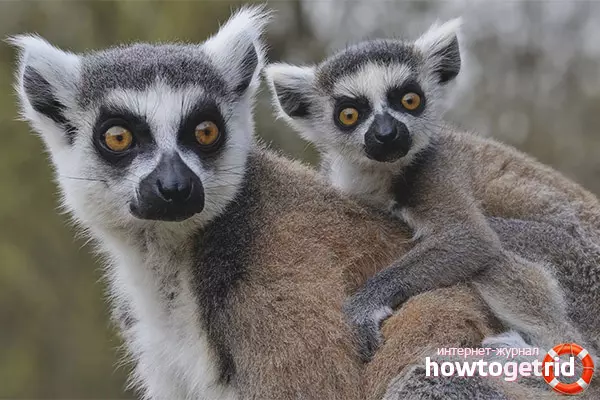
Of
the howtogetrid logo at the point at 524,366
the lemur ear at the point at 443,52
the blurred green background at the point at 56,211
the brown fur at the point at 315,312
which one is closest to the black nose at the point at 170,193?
the brown fur at the point at 315,312

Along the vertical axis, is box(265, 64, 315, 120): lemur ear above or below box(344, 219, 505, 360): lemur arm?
above

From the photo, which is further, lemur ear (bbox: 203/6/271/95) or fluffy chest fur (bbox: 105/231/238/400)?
lemur ear (bbox: 203/6/271/95)

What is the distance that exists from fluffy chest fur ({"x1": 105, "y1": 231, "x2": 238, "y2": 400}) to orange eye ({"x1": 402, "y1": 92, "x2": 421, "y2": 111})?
1.63 metres

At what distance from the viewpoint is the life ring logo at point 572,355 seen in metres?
3.16

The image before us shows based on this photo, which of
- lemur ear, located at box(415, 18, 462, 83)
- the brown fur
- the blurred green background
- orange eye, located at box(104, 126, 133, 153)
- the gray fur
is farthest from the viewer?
the blurred green background

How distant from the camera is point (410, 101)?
4230 mm

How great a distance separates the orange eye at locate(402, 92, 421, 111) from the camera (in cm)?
422

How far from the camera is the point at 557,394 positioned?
124 inches

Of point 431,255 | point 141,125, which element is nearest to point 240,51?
point 141,125

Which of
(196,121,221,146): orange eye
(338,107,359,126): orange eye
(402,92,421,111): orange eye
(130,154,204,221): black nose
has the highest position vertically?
(402,92,421,111): orange eye

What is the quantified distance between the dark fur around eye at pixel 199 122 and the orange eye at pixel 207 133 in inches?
0.5

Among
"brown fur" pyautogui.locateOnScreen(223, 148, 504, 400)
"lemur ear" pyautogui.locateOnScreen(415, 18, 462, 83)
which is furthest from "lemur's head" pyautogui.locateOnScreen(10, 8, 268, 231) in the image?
"lemur ear" pyautogui.locateOnScreen(415, 18, 462, 83)

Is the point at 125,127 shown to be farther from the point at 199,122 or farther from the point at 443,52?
the point at 443,52

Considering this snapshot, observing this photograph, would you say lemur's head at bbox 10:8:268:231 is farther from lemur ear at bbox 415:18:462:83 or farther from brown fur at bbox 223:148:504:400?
lemur ear at bbox 415:18:462:83
